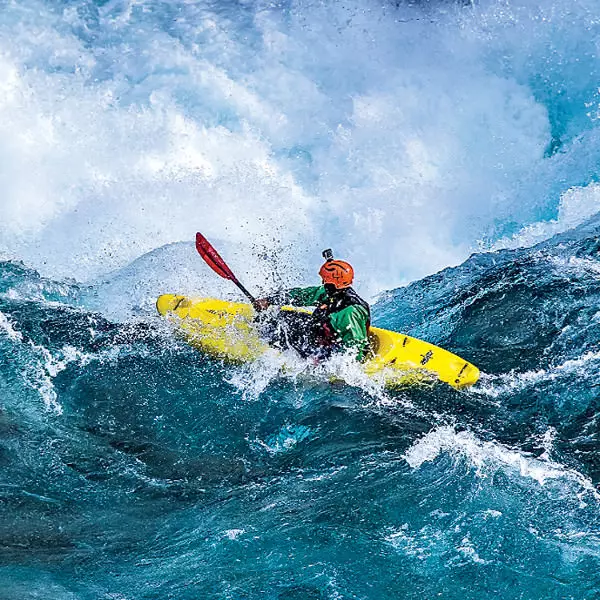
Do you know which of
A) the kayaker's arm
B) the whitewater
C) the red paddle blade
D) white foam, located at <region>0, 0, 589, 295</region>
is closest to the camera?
the whitewater

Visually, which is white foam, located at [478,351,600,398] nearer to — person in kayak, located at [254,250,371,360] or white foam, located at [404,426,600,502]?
white foam, located at [404,426,600,502]

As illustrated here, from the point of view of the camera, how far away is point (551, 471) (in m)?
4.68

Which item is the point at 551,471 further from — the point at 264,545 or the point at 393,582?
the point at 264,545

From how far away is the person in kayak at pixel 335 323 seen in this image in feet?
19.4

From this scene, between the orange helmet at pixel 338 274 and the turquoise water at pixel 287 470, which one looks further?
the orange helmet at pixel 338 274

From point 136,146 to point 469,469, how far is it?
6865 mm

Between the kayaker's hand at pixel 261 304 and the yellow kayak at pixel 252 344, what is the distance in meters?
0.17

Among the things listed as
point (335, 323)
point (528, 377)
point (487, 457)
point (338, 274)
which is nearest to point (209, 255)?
point (338, 274)

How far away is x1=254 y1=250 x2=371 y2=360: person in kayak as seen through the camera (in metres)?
5.92

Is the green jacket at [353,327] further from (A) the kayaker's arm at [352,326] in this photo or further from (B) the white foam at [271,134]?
(B) the white foam at [271,134]

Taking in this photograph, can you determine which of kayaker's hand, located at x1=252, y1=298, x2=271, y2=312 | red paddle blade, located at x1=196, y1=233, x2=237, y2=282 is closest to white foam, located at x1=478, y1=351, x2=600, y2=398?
kayaker's hand, located at x1=252, y1=298, x2=271, y2=312

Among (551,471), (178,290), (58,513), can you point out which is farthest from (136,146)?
(551,471)

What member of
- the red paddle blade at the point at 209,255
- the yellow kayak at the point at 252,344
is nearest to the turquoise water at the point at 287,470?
the yellow kayak at the point at 252,344

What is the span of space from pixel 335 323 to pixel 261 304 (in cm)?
81
